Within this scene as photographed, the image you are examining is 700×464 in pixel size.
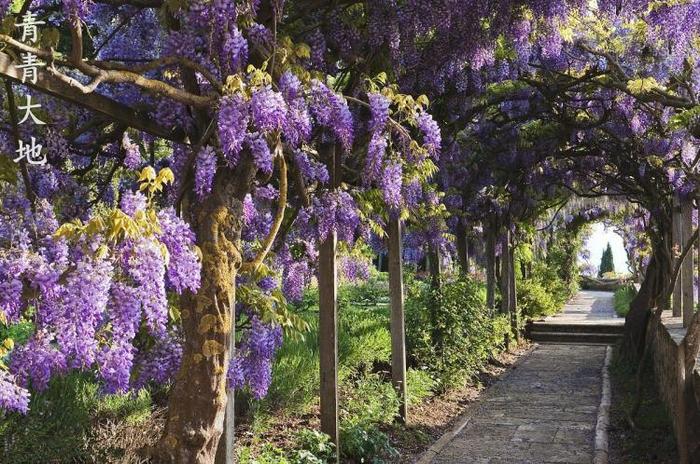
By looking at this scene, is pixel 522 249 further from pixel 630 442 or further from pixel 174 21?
pixel 174 21

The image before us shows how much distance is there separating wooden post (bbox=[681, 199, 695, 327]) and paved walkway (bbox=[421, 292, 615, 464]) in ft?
4.43

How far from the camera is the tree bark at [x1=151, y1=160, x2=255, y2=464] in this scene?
3018 mm

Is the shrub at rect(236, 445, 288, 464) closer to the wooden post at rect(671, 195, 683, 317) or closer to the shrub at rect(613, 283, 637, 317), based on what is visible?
the wooden post at rect(671, 195, 683, 317)

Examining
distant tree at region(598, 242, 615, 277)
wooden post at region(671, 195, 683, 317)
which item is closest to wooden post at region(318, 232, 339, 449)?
wooden post at region(671, 195, 683, 317)

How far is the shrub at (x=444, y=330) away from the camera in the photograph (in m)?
8.11

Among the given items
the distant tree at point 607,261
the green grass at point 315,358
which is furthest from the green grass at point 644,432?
the distant tree at point 607,261

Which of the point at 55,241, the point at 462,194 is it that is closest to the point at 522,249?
the point at 462,194

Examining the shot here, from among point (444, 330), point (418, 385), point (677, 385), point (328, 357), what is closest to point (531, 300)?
point (444, 330)

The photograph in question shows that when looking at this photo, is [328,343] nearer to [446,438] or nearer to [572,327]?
[446,438]

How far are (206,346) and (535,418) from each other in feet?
16.7

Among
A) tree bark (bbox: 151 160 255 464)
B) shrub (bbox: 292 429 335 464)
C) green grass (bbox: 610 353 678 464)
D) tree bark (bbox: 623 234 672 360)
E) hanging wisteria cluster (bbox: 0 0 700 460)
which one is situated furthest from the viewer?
tree bark (bbox: 623 234 672 360)

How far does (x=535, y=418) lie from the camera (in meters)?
7.32

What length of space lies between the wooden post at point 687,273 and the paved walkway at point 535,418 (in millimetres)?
1351

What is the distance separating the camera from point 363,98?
475cm
